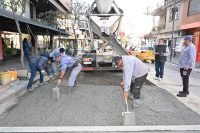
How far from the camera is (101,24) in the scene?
441 inches

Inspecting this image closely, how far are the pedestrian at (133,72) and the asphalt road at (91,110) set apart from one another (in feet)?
1.90

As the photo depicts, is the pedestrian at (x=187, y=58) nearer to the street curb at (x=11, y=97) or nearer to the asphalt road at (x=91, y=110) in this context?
the asphalt road at (x=91, y=110)

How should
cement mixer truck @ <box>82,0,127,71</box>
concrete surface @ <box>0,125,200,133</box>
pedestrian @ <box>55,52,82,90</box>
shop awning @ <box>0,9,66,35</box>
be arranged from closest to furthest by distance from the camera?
concrete surface @ <box>0,125,200,133</box> < pedestrian @ <box>55,52,82,90</box> < shop awning @ <box>0,9,66,35</box> < cement mixer truck @ <box>82,0,127,71</box>

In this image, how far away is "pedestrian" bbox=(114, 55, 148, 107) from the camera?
514 centimetres

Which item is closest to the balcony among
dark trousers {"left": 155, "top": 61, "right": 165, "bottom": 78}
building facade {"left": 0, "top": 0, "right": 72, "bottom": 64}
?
building facade {"left": 0, "top": 0, "right": 72, "bottom": 64}

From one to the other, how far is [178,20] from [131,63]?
2606 centimetres

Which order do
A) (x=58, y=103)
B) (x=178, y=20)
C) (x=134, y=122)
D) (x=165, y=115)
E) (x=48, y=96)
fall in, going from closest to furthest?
(x=134, y=122)
(x=165, y=115)
(x=58, y=103)
(x=48, y=96)
(x=178, y=20)

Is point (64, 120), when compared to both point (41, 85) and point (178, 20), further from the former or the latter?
point (178, 20)

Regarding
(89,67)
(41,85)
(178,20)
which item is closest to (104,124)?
(41,85)

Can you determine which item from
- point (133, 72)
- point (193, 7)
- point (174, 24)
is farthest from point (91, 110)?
point (174, 24)

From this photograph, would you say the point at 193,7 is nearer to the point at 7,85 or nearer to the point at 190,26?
the point at 190,26

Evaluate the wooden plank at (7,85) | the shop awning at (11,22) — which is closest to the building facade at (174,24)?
the shop awning at (11,22)

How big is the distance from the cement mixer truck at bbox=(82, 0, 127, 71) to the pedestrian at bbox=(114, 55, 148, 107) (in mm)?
4582

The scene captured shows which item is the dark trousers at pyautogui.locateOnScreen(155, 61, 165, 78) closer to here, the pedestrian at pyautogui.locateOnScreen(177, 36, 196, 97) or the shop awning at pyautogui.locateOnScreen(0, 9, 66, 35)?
the pedestrian at pyautogui.locateOnScreen(177, 36, 196, 97)
